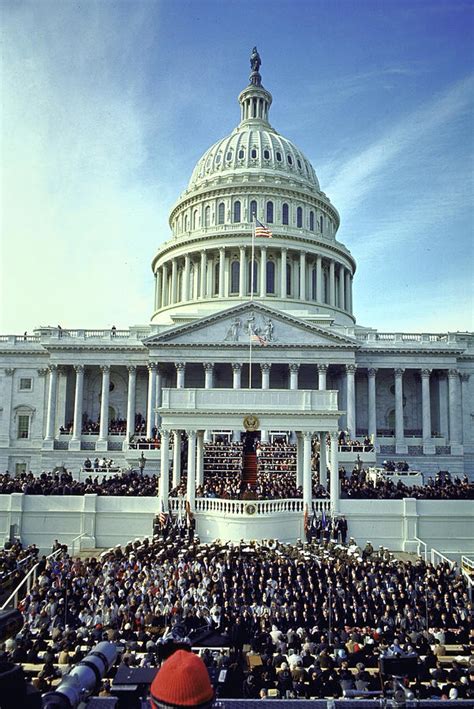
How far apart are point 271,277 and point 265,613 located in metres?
66.9

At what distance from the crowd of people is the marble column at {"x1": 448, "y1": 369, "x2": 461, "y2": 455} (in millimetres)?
40276

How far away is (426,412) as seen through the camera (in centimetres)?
6706

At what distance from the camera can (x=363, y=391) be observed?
71250 millimetres

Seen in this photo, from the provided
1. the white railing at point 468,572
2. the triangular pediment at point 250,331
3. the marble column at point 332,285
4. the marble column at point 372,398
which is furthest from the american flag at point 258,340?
the white railing at point 468,572

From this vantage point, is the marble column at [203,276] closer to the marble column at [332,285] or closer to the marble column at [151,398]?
the marble column at [332,285]

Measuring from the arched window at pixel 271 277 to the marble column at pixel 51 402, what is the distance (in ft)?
94.1

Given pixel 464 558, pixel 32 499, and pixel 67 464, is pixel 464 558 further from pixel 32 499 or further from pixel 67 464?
pixel 67 464

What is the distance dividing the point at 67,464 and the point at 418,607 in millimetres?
49551

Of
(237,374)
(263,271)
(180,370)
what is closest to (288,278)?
(263,271)

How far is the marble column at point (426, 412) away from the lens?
216 ft

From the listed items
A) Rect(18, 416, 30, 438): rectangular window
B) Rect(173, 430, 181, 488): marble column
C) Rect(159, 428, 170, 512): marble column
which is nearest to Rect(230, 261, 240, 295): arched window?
Rect(18, 416, 30, 438): rectangular window

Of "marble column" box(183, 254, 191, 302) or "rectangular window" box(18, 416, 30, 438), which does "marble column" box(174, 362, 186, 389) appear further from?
"marble column" box(183, 254, 191, 302)

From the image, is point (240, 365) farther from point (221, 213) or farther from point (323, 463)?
point (221, 213)

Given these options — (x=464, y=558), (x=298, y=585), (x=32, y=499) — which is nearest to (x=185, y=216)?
(x=32, y=499)
